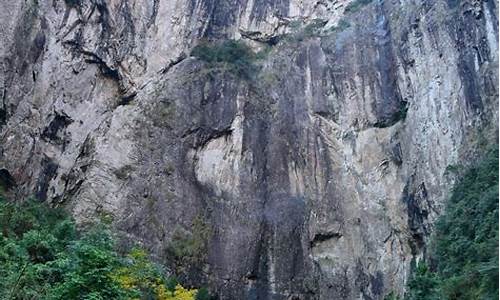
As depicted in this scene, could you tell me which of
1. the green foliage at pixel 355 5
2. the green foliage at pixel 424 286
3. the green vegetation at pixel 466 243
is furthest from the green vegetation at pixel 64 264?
the green foliage at pixel 355 5

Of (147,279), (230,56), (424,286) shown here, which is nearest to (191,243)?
(147,279)

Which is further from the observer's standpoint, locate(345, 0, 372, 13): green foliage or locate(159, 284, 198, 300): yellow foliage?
locate(345, 0, 372, 13): green foliage

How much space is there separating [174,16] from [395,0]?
9.98m

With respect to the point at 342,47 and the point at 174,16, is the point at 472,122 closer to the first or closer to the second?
the point at 342,47

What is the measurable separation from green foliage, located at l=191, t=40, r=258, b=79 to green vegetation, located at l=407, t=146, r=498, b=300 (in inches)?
460

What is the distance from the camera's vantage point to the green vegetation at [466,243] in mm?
13875

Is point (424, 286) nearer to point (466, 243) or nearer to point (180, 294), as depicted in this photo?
point (466, 243)

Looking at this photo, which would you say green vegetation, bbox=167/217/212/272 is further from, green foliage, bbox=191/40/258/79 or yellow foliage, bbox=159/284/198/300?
green foliage, bbox=191/40/258/79

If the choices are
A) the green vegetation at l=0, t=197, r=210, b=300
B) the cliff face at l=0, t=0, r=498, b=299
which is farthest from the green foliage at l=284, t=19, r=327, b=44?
the green vegetation at l=0, t=197, r=210, b=300

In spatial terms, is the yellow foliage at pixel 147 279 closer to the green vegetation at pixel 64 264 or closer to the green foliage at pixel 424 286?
the green vegetation at pixel 64 264

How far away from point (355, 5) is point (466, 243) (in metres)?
16.5

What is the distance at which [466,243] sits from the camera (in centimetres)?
1611

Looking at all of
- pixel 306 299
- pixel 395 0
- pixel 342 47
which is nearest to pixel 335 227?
pixel 306 299

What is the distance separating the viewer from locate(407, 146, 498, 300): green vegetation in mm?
13875
